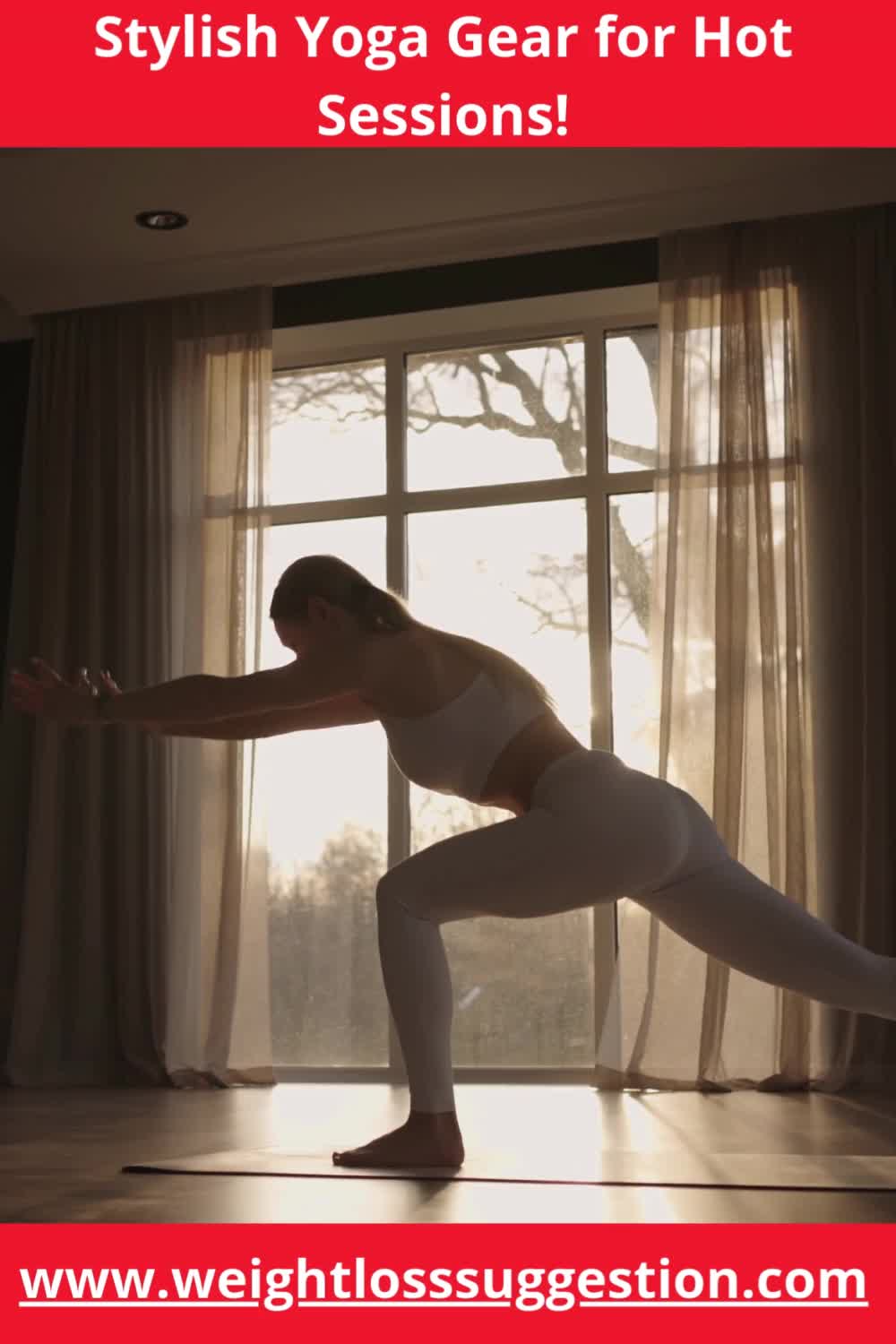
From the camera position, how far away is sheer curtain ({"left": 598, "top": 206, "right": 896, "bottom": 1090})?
4617mm

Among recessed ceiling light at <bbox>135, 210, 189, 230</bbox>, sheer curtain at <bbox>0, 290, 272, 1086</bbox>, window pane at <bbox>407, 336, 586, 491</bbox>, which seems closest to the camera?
recessed ceiling light at <bbox>135, 210, 189, 230</bbox>

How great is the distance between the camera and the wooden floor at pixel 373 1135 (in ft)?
6.70

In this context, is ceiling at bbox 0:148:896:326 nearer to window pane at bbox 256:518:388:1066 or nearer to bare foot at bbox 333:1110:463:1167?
window pane at bbox 256:518:388:1066

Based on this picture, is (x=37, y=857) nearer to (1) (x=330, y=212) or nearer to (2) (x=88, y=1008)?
(2) (x=88, y=1008)

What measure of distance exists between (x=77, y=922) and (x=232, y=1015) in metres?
0.66

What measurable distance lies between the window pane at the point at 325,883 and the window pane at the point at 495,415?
0.40m

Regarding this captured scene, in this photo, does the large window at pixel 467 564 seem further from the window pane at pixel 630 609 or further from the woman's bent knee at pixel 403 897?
the woman's bent knee at pixel 403 897

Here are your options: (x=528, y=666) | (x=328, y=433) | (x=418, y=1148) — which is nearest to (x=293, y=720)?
(x=418, y=1148)

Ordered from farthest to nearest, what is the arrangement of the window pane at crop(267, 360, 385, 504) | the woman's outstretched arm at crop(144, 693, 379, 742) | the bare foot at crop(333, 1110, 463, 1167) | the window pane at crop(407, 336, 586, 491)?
1. the window pane at crop(267, 360, 385, 504)
2. the window pane at crop(407, 336, 586, 491)
3. the woman's outstretched arm at crop(144, 693, 379, 742)
4. the bare foot at crop(333, 1110, 463, 1167)

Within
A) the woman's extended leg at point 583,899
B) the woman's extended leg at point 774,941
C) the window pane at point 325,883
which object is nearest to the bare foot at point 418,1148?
the woman's extended leg at point 583,899

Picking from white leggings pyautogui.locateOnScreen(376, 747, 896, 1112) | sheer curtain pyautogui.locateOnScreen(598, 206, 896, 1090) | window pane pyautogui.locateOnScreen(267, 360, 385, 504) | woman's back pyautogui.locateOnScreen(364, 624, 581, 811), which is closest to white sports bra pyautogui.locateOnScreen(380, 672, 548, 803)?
woman's back pyautogui.locateOnScreen(364, 624, 581, 811)

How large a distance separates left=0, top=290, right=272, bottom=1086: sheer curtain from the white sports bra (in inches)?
108

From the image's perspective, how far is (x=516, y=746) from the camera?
2.56 meters
